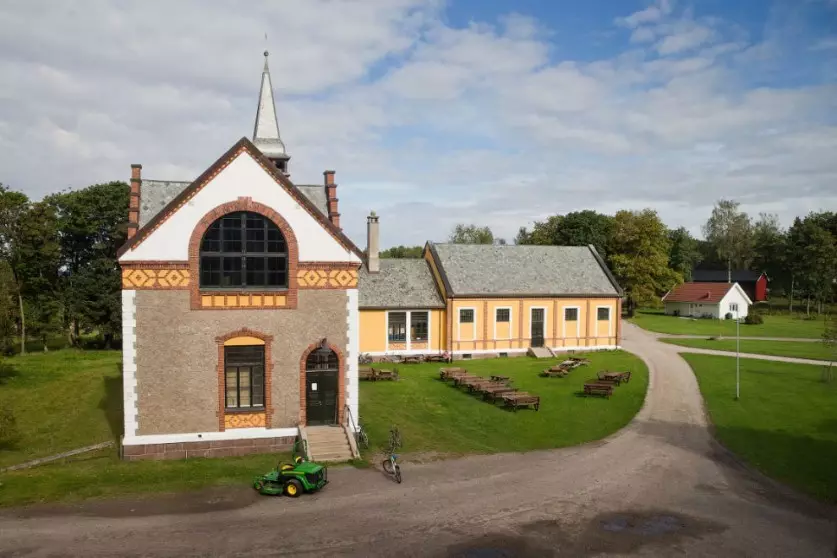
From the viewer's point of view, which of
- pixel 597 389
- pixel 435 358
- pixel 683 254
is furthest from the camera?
pixel 683 254

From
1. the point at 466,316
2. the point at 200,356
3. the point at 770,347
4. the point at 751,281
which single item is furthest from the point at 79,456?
the point at 751,281

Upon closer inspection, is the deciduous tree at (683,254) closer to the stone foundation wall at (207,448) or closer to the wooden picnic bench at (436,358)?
the wooden picnic bench at (436,358)

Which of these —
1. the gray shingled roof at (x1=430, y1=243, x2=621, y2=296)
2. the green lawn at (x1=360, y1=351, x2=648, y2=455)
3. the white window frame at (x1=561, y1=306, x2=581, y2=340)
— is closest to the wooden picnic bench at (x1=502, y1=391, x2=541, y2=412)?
the green lawn at (x1=360, y1=351, x2=648, y2=455)

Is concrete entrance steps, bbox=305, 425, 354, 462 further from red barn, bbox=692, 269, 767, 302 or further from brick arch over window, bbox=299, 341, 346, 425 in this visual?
red barn, bbox=692, 269, 767, 302

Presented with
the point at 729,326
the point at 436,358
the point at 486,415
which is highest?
the point at 729,326

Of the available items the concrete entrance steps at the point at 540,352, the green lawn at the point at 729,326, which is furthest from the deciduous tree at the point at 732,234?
the concrete entrance steps at the point at 540,352

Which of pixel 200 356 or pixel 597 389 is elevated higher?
pixel 200 356

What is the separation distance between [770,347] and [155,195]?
1851 inches

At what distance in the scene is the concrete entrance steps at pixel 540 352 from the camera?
4447cm

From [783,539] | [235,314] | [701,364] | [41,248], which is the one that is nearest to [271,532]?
[235,314]

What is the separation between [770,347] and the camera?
4922 centimetres

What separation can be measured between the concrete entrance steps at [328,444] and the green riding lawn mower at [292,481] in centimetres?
268

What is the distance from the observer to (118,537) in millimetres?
14766

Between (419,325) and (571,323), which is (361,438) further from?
(571,323)
